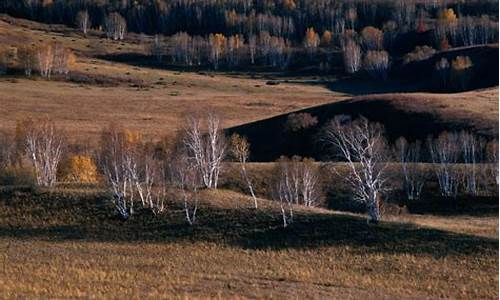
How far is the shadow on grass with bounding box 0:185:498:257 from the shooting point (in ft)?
127

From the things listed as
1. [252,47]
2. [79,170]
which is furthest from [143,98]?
[252,47]

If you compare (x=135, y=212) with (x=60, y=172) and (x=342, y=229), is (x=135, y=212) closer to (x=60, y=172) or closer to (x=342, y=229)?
(x=342, y=229)

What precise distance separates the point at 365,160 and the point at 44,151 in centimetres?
3209

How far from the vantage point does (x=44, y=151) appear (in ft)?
207

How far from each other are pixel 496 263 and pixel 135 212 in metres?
22.8

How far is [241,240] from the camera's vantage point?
4128cm

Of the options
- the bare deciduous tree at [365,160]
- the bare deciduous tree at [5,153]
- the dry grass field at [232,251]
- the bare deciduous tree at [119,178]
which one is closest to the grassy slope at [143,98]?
the bare deciduous tree at [5,153]

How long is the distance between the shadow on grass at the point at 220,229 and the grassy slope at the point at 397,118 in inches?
1313

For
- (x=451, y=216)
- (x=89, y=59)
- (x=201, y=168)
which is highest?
(x=89, y=59)

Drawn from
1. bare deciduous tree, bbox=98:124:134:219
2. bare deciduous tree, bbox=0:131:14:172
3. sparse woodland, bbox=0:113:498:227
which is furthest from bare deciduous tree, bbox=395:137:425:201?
bare deciduous tree, bbox=0:131:14:172

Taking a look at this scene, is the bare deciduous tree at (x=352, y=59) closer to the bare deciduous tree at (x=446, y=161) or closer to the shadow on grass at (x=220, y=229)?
the bare deciduous tree at (x=446, y=161)

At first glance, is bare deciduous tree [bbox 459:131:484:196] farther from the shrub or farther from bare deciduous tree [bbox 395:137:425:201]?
the shrub

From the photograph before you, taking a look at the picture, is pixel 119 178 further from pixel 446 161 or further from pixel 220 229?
pixel 446 161

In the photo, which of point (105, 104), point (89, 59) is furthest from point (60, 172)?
point (89, 59)
